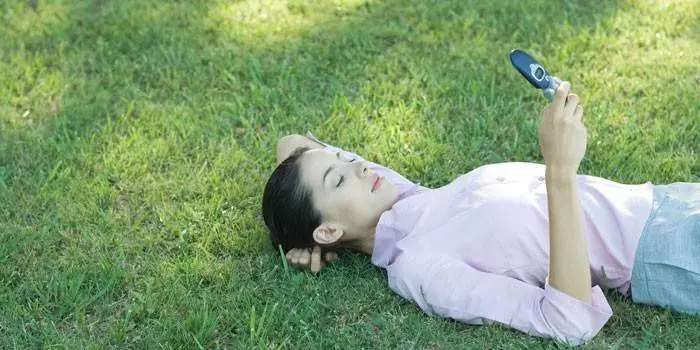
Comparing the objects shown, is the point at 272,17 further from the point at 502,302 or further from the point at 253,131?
the point at 502,302

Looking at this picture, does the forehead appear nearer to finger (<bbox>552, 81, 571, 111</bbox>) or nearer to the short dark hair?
the short dark hair

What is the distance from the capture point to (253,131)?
4566mm

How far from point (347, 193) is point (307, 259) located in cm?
28

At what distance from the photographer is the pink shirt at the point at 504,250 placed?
3.16 meters

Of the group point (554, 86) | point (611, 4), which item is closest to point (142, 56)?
point (611, 4)

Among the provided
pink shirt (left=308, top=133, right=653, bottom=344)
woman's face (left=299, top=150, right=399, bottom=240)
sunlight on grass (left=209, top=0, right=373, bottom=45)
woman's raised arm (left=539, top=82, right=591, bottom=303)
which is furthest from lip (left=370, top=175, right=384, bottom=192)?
sunlight on grass (left=209, top=0, right=373, bottom=45)

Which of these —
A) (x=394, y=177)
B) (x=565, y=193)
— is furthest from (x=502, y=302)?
(x=394, y=177)

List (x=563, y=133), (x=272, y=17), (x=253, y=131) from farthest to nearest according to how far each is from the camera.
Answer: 1. (x=272, y=17)
2. (x=253, y=131)
3. (x=563, y=133)

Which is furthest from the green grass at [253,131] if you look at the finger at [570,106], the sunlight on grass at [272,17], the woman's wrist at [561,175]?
the finger at [570,106]

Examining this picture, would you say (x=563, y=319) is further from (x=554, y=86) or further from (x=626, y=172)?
(x=626, y=172)

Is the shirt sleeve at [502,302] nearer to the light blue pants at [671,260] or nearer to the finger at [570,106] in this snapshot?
the light blue pants at [671,260]

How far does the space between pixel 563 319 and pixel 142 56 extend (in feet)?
9.38

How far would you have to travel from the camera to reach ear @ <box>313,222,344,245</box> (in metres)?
3.62

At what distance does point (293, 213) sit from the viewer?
3623 mm
